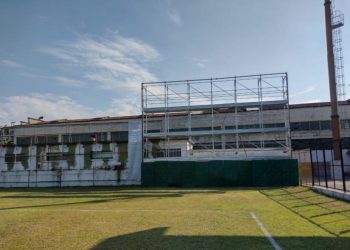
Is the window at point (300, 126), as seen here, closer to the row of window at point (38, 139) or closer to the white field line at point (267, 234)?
the row of window at point (38, 139)

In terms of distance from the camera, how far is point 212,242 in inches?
332

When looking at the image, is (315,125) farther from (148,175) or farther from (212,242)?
(212,242)

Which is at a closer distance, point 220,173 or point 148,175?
point 220,173

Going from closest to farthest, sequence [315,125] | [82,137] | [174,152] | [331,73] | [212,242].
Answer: [212,242] → [174,152] → [331,73] → [315,125] → [82,137]

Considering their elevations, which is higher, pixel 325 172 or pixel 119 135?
pixel 119 135

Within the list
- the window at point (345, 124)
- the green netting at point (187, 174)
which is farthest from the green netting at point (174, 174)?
the window at point (345, 124)

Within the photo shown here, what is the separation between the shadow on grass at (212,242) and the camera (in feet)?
26.2

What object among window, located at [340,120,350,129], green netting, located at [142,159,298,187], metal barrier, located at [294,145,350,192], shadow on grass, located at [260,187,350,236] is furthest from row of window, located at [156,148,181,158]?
window, located at [340,120,350,129]

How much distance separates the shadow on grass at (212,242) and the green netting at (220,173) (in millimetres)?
20746

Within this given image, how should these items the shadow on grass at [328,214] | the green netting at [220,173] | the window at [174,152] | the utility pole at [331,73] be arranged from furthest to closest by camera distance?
the utility pole at [331,73] → the window at [174,152] → the green netting at [220,173] → the shadow on grass at [328,214]

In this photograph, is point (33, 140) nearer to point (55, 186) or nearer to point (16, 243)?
point (55, 186)

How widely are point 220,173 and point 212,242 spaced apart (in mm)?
22013

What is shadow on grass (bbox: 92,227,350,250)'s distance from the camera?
8.00 meters

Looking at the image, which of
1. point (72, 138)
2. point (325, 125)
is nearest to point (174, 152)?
point (325, 125)
